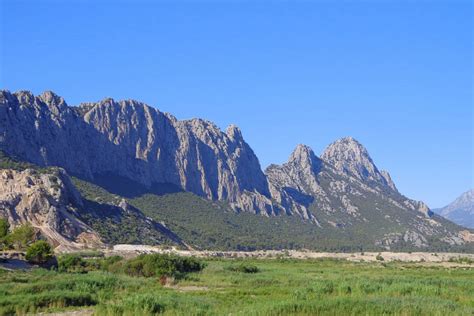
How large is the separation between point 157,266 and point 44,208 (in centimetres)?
6846

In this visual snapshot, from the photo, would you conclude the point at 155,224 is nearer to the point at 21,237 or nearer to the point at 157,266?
the point at 21,237

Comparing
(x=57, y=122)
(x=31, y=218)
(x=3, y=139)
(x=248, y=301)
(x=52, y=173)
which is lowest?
(x=248, y=301)

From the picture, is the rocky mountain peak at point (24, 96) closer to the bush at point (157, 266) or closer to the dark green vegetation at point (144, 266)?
the dark green vegetation at point (144, 266)

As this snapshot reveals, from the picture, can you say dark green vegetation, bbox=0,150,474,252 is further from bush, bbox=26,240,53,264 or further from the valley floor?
bush, bbox=26,240,53,264

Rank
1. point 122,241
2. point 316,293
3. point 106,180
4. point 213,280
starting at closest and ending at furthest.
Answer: point 316,293, point 213,280, point 122,241, point 106,180

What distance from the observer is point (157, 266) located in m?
53.2

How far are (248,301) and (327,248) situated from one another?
501ft

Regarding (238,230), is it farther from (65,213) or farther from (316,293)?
(316,293)

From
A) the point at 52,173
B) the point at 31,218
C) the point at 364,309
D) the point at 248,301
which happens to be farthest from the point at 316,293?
the point at 52,173

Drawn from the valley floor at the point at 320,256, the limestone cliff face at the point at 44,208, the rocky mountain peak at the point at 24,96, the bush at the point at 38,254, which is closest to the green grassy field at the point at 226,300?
the bush at the point at 38,254

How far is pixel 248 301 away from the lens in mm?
30891

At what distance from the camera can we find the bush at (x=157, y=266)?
173 feet

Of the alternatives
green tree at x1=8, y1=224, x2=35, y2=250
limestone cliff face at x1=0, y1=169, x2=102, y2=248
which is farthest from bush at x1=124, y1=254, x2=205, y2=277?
limestone cliff face at x1=0, y1=169, x2=102, y2=248

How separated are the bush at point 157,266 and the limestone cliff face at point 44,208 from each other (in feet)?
174
